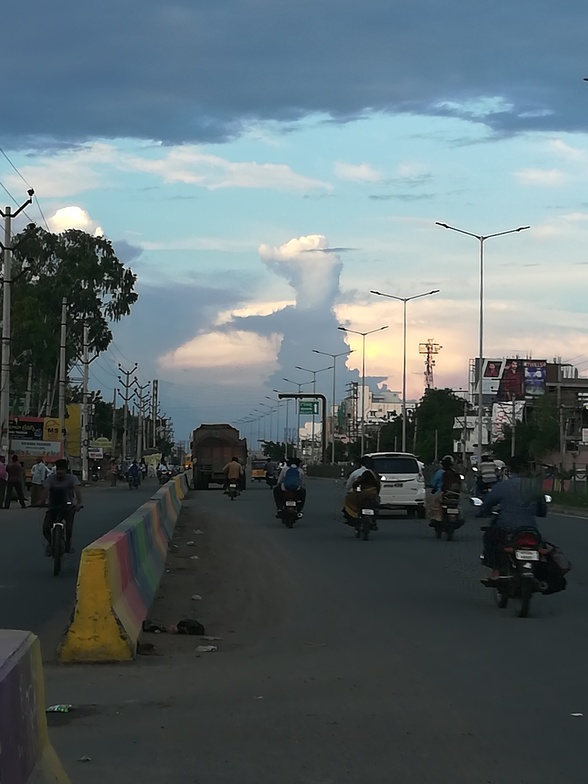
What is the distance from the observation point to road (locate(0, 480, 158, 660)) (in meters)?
12.8

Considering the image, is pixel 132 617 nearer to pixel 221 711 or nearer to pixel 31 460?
pixel 221 711

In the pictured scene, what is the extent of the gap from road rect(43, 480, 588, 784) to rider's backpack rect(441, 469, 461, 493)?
330 inches

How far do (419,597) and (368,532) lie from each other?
9935 mm

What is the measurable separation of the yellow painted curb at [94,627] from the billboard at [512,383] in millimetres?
115855

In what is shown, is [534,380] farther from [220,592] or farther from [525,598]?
[525,598]

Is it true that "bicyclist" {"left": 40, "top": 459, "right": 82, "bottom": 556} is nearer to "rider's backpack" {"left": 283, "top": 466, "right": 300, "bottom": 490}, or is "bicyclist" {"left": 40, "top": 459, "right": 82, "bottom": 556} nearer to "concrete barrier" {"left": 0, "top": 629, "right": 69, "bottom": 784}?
"rider's backpack" {"left": 283, "top": 466, "right": 300, "bottom": 490}

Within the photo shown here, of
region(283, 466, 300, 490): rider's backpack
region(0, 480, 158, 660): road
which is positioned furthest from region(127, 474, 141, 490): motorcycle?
region(283, 466, 300, 490): rider's backpack

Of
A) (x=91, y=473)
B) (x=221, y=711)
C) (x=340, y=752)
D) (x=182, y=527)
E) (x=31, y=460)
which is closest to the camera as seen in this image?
A: (x=340, y=752)

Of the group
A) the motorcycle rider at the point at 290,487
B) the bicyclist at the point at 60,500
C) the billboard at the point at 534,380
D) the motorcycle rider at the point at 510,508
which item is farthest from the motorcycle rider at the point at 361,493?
the billboard at the point at 534,380

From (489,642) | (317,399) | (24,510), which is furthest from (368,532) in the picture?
(317,399)

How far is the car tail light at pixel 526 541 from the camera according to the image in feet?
43.9

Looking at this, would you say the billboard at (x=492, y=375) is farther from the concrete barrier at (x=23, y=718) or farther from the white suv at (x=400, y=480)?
the concrete barrier at (x=23, y=718)

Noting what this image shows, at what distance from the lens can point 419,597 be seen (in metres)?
15.1

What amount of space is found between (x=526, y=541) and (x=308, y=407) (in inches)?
4484
